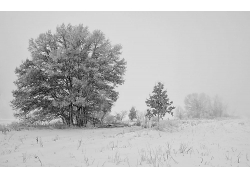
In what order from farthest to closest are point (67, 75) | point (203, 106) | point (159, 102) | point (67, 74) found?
point (203, 106) < point (159, 102) < point (67, 75) < point (67, 74)

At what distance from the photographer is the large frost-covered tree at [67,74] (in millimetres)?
12797

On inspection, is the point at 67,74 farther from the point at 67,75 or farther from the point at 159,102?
the point at 159,102

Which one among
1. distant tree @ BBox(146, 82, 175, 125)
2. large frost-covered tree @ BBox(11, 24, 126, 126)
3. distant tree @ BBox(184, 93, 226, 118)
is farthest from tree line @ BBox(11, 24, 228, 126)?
distant tree @ BBox(184, 93, 226, 118)

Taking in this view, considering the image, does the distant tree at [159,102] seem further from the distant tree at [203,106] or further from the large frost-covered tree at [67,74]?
the distant tree at [203,106]

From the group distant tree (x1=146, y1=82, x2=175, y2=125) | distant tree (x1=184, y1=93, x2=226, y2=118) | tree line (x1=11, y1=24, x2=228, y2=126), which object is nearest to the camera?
tree line (x1=11, y1=24, x2=228, y2=126)

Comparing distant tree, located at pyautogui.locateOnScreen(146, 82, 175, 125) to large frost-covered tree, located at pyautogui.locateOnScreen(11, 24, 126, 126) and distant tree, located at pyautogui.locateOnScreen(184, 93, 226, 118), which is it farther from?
distant tree, located at pyautogui.locateOnScreen(184, 93, 226, 118)

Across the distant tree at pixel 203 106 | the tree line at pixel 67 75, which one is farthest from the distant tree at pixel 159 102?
the distant tree at pixel 203 106

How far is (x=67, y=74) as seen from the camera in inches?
512

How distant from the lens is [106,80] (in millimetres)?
14789

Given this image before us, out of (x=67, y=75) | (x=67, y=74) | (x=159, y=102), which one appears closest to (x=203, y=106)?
(x=159, y=102)

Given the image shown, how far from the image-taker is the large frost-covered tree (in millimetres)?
12797
